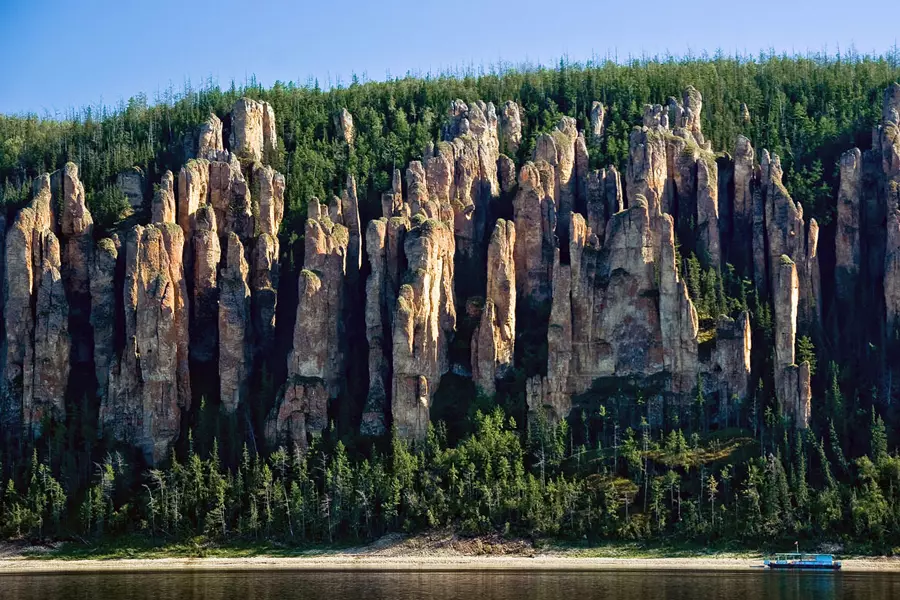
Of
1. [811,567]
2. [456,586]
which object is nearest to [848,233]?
[811,567]

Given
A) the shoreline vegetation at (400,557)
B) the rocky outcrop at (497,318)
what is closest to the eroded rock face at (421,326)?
the rocky outcrop at (497,318)

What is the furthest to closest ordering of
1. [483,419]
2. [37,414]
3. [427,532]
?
[37,414]
[483,419]
[427,532]

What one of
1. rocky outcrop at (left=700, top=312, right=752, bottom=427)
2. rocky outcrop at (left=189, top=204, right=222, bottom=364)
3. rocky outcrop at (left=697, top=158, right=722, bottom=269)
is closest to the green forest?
rocky outcrop at (left=700, top=312, right=752, bottom=427)

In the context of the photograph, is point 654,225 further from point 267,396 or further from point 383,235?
point 267,396

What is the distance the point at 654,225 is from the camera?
191 meters

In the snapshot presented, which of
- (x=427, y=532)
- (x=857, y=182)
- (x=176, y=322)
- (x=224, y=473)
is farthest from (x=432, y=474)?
(x=857, y=182)

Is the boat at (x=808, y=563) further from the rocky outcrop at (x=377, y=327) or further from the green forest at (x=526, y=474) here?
the rocky outcrop at (x=377, y=327)

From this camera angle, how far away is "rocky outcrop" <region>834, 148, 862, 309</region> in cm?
19288

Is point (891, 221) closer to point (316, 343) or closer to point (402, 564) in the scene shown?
point (316, 343)

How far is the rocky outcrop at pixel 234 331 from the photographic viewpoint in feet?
627

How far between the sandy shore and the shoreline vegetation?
0.10m

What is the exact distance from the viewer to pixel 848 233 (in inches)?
7672

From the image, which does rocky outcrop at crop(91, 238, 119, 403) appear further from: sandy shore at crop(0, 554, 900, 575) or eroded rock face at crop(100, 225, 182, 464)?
sandy shore at crop(0, 554, 900, 575)

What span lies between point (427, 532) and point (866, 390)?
2209 inches
